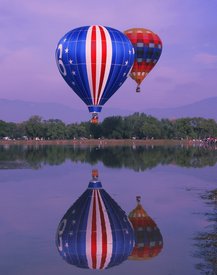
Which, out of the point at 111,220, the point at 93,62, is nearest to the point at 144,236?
the point at 111,220

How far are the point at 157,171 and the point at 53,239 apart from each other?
78.6ft

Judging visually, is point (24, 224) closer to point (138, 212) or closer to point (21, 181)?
point (138, 212)

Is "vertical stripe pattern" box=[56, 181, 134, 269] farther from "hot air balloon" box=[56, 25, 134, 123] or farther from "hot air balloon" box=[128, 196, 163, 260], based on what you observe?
"hot air balloon" box=[56, 25, 134, 123]

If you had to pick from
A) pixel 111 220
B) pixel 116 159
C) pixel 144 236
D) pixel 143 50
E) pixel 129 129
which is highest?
pixel 143 50

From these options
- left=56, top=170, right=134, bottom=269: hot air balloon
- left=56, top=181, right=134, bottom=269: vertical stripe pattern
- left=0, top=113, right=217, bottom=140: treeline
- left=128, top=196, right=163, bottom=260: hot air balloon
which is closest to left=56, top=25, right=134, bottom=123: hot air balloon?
left=56, top=170, right=134, bottom=269: hot air balloon

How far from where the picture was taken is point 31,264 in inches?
529

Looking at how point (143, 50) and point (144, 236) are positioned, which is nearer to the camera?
point (144, 236)

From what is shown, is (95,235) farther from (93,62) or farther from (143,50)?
(143,50)

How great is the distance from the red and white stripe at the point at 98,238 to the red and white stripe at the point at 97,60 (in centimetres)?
1707

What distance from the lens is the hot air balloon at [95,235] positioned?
1424 centimetres

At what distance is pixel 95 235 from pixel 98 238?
417mm

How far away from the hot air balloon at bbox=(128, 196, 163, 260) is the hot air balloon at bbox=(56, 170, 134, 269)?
0.19m

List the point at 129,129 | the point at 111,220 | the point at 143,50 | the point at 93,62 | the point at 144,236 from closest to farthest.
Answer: the point at 144,236, the point at 111,220, the point at 93,62, the point at 143,50, the point at 129,129

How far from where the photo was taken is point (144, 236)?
16594mm
